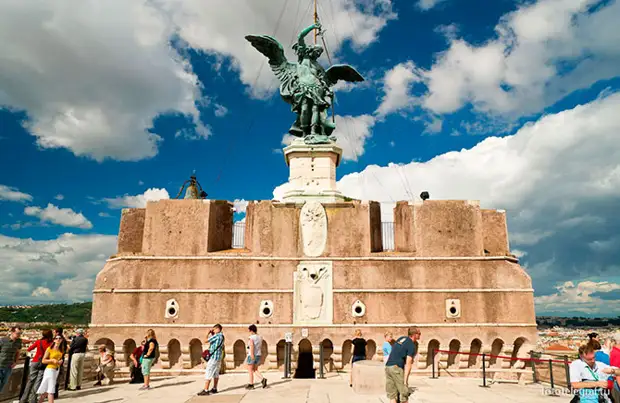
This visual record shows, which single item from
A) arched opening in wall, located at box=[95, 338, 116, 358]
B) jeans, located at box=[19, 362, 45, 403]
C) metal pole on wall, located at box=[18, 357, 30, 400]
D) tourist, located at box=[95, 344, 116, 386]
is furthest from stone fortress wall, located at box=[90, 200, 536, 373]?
jeans, located at box=[19, 362, 45, 403]

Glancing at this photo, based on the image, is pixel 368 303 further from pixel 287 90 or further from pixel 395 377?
pixel 287 90

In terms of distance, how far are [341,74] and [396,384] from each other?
15.1 metres

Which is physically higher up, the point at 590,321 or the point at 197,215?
the point at 197,215

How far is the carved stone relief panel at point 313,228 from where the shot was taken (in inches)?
645

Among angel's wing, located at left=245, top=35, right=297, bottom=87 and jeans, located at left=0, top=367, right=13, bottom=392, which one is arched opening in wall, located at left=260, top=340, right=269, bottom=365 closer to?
jeans, located at left=0, top=367, right=13, bottom=392

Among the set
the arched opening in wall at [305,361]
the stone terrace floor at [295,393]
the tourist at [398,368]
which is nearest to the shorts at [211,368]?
the stone terrace floor at [295,393]

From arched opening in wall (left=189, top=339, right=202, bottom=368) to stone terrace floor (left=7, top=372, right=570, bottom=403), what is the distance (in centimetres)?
123

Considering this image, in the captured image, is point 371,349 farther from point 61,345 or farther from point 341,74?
point 341,74

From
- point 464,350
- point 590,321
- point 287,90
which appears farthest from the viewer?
point 590,321

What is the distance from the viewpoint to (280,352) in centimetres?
1584

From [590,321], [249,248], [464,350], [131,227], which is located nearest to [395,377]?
[464,350]

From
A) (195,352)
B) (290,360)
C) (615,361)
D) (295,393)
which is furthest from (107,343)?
(615,361)

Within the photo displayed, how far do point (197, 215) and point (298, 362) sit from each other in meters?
6.92

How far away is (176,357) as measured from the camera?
15.8 meters
